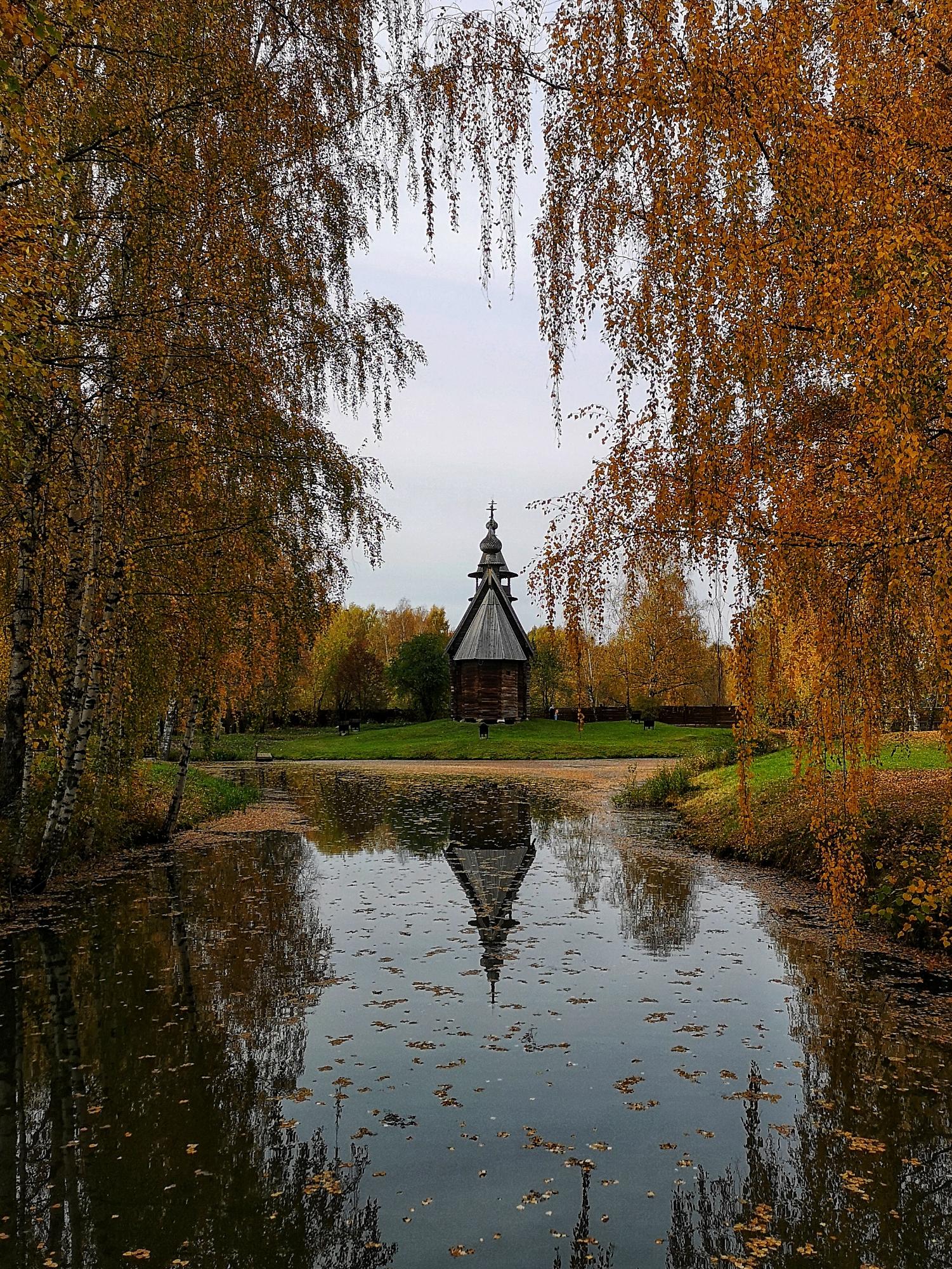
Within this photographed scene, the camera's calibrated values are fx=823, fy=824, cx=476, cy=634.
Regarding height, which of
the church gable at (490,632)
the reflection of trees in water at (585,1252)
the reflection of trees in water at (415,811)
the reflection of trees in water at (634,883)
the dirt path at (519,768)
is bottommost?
the dirt path at (519,768)

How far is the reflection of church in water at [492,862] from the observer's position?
9.48m

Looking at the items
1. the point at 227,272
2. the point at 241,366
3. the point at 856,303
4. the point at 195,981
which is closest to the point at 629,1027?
the point at 195,981

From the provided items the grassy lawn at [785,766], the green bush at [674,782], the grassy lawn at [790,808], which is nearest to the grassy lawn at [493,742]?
the green bush at [674,782]

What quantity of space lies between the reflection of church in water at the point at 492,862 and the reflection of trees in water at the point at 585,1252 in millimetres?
3255

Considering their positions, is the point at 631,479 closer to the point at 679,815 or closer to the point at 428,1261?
the point at 428,1261

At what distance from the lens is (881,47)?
515 cm

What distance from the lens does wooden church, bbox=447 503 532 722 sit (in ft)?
154

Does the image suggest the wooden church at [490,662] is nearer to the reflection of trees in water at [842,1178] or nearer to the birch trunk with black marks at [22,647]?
the birch trunk with black marks at [22,647]

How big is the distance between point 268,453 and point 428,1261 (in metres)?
7.04

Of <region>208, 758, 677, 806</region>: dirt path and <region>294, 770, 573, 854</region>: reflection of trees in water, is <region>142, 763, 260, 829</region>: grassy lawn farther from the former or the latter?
<region>208, 758, 677, 806</region>: dirt path

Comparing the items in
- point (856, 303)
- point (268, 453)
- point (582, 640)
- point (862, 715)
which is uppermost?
point (268, 453)

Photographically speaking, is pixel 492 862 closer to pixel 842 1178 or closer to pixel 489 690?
pixel 842 1178

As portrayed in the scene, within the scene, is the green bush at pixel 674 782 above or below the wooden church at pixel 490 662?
below

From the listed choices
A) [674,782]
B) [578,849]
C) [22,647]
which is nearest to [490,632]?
[674,782]
